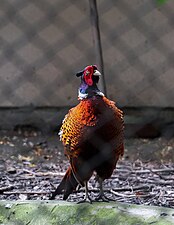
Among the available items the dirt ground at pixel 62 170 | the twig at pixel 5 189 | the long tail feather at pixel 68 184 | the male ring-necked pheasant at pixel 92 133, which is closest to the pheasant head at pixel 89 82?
the male ring-necked pheasant at pixel 92 133

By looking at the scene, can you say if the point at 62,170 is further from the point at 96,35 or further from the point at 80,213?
the point at 80,213

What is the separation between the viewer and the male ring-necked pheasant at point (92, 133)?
2.35m

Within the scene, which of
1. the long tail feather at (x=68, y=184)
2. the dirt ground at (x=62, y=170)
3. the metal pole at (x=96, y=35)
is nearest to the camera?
the long tail feather at (x=68, y=184)

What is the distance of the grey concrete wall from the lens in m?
3.79

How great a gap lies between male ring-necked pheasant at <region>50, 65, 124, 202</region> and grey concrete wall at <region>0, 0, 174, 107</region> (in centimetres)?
137

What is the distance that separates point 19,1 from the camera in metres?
3.69

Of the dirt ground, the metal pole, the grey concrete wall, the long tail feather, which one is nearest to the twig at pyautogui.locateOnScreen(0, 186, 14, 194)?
the dirt ground

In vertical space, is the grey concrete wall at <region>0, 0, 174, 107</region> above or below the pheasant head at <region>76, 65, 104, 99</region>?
above

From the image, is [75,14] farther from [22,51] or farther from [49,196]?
[49,196]

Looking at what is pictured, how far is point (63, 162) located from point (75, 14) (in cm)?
87

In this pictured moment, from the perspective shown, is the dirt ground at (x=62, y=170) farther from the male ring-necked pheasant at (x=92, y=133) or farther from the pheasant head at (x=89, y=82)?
the pheasant head at (x=89, y=82)

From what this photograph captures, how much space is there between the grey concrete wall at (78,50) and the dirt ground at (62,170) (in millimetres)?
242

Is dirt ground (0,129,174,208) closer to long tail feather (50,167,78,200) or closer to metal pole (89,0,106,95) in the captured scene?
long tail feather (50,167,78,200)

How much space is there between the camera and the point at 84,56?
3.92 meters
